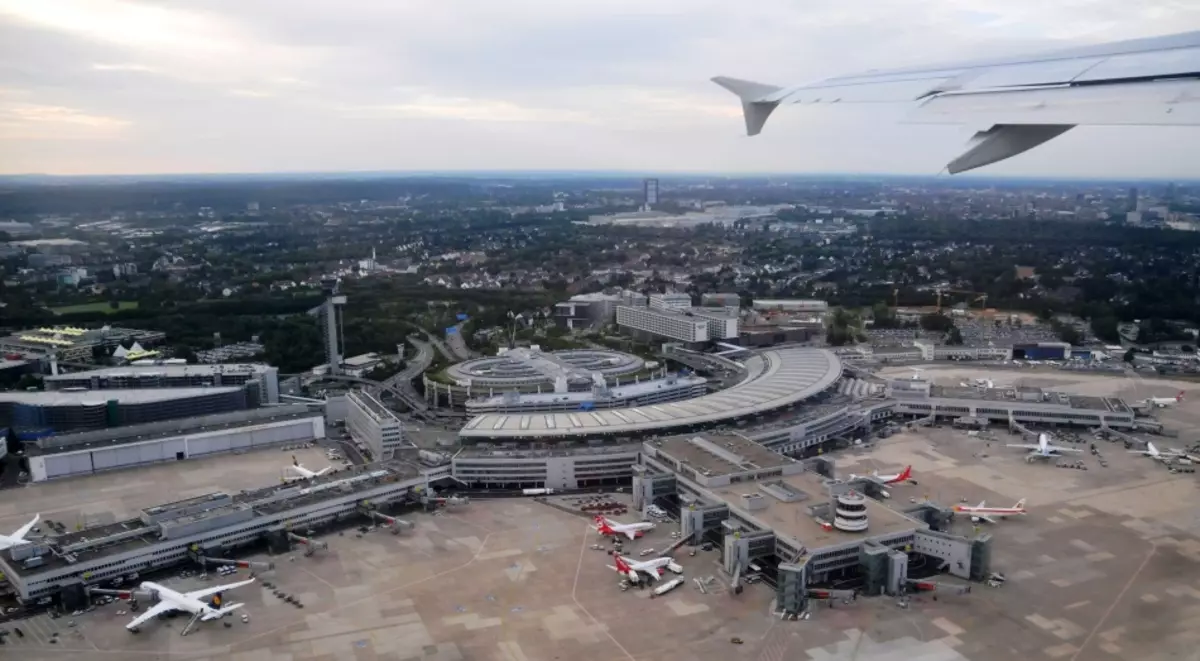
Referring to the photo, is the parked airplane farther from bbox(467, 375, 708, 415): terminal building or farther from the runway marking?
bbox(467, 375, 708, 415): terminal building

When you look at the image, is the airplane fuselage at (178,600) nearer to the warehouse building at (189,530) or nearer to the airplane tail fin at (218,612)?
the airplane tail fin at (218,612)

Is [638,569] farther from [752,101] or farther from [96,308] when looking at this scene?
[96,308]

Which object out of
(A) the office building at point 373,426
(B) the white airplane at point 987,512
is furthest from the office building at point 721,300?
(B) the white airplane at point 987,512

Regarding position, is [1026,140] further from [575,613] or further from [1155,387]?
[1155,387]

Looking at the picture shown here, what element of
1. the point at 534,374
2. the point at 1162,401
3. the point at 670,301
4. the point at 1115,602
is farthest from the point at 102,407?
the point at 1162,401

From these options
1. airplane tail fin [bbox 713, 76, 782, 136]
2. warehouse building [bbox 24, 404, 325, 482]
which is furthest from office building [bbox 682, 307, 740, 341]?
airplane tail fin [bbox 713, 76, 782, 136]

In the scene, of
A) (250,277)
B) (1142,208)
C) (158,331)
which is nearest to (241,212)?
(250,277)
